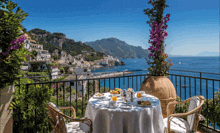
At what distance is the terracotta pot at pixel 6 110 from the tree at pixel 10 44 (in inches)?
5.6

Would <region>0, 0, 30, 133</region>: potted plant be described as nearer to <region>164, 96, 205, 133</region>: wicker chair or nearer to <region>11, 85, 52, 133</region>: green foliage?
<region>11, 85, 52, 133</region>: green foliage

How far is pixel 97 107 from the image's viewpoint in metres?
1.78

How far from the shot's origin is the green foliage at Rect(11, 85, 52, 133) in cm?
211

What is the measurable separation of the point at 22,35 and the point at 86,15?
268 feet

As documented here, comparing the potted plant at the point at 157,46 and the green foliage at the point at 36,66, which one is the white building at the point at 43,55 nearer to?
the green foliage at the point at 36,66

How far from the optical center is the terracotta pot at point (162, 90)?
3.06 metres

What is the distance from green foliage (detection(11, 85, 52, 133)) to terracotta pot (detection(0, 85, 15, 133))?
0.25 ft

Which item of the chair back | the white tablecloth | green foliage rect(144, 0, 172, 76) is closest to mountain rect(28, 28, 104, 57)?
green foliage rect(144, 0, 172, 76)

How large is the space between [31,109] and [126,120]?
1720 millimetres

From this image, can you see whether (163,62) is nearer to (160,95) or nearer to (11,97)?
(160,95)

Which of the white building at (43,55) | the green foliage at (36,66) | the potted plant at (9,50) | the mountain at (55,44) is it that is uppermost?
the mountain at (55,44)

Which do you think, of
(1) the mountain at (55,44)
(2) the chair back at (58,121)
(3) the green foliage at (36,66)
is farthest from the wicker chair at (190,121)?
(1) the mountain at (55,44)

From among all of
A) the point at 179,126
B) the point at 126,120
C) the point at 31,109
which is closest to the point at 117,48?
the point at 31,109

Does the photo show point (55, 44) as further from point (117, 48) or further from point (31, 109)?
point (31, 109)
